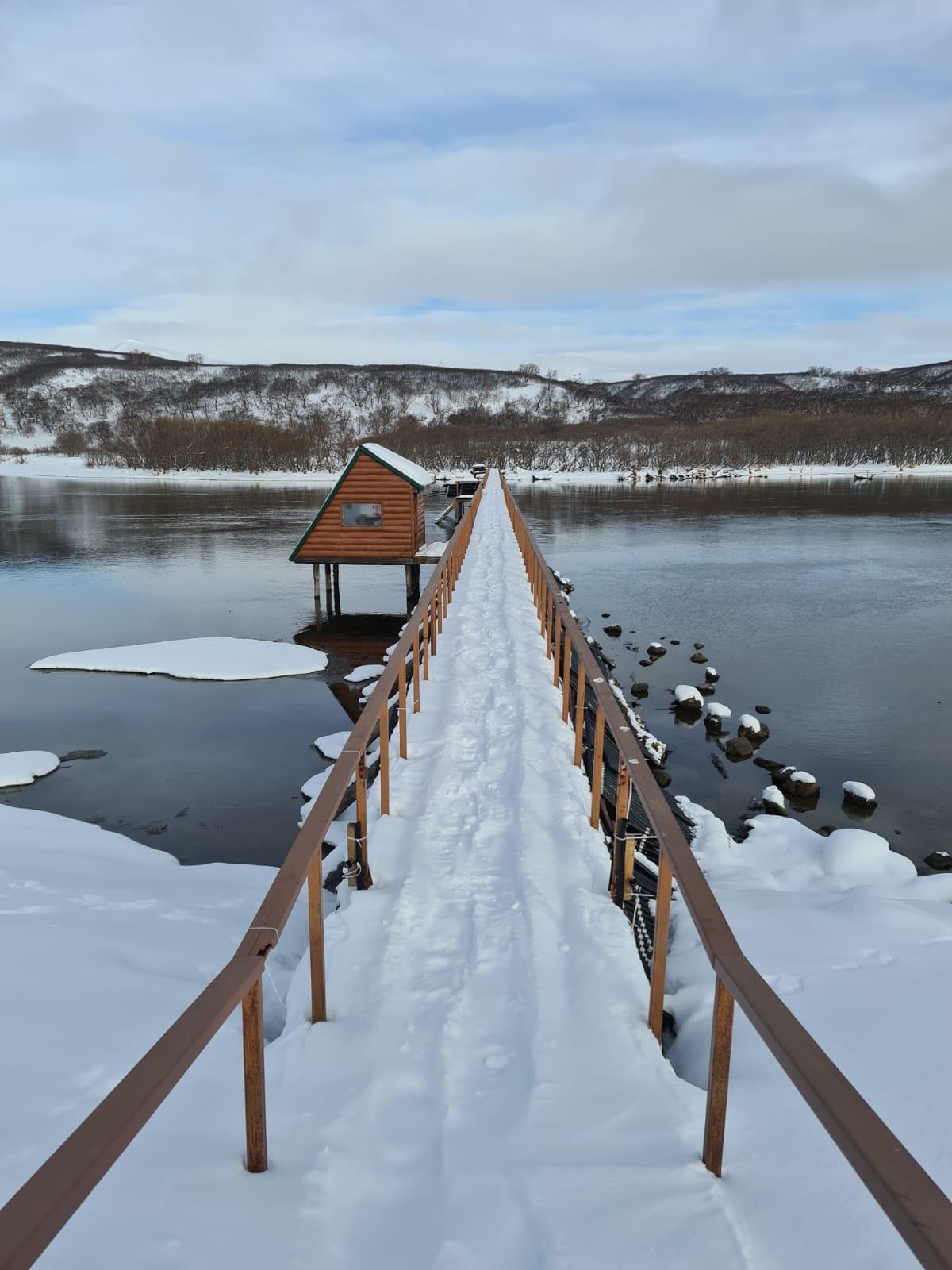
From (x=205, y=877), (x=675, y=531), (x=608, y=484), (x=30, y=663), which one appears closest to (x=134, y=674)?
(x=30, y=663)

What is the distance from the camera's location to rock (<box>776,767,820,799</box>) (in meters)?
10.8

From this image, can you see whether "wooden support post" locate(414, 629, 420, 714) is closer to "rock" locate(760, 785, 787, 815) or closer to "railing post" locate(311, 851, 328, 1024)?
"railing post" locate(311, 851, 328, 1024)

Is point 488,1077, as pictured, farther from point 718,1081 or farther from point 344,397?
point 344,397

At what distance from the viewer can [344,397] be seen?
17750cm

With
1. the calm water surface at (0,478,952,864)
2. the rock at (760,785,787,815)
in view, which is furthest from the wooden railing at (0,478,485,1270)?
the rock at (760,785,787,815)

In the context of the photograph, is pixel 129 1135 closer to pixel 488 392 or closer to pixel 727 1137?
pixel 727 1137

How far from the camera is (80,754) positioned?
1228 centimetres

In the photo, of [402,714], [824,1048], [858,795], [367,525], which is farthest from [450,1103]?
[367,525]

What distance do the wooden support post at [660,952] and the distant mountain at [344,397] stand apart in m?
154

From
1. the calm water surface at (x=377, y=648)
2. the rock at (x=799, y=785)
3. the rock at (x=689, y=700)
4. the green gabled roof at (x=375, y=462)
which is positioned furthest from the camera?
the green gabled roof at (x=375, y=462)

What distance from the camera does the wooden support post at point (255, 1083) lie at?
2.21m

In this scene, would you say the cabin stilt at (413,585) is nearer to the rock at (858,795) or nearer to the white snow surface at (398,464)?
the white snow surface at (398,464)

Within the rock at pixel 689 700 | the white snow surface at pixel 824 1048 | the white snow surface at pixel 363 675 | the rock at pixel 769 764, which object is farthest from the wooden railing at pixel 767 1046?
the white snow surface at pixel 363 675

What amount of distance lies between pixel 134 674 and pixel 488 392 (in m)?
174
